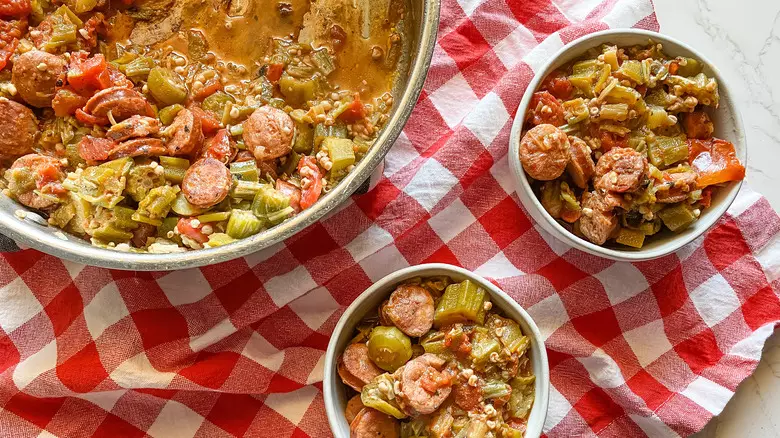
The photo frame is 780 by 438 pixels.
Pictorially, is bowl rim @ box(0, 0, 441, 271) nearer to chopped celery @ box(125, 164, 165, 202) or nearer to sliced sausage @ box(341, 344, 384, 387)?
chopped celery @ box(125, 164, 165, 202)

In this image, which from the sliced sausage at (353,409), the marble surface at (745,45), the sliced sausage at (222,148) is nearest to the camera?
the sliced sausage at (222,148)

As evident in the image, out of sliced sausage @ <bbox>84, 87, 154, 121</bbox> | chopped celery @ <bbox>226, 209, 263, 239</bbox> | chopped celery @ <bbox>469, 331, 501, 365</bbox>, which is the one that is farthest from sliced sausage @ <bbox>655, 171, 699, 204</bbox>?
sliced sausage @ <bbox>84, 87, 154, 121</bbox>

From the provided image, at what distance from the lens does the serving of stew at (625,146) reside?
Result: 9.15 feet

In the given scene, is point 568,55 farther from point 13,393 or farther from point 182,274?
point 13,393

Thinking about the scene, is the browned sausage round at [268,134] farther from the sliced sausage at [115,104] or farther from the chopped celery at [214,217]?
the sliced sausage at [115,104]

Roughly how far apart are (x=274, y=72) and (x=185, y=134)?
1.46 ft

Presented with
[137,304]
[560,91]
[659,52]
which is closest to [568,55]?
[560,91]

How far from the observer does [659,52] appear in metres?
2.97

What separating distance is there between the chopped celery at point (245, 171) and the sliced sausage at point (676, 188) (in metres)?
1.58

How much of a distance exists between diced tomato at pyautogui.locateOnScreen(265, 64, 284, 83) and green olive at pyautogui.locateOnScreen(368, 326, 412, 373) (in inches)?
43.1

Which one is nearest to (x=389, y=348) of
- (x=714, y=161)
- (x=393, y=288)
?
(x=393, y=288)

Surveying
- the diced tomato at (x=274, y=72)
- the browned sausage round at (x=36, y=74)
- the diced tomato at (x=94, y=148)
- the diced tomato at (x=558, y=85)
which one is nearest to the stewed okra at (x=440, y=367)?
the diced tomato at (x=558, y=85)

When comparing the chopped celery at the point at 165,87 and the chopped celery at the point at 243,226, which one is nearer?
the chopped celery at the point at 243,226

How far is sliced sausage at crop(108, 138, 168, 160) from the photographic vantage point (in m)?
2.66
